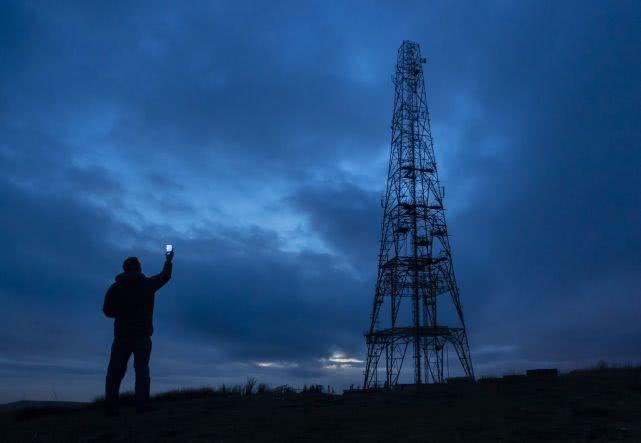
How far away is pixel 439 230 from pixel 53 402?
28.2 m

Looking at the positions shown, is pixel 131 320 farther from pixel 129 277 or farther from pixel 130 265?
pixel 130 265

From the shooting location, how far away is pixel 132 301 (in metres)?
13.2

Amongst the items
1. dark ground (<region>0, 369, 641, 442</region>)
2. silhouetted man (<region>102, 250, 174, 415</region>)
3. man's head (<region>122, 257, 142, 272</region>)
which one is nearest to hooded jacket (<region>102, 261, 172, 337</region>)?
silhouetted man (<region>102, 250, 174, 415</region>)

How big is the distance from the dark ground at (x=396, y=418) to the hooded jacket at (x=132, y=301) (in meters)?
1.96

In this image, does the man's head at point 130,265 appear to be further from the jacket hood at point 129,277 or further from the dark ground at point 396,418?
the dark ground at point 396,418

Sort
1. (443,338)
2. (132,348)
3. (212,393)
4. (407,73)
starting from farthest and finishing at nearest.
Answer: (407,73) → (443,338) → (212,393) → (132,348)

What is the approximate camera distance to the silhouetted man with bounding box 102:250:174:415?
13203mm

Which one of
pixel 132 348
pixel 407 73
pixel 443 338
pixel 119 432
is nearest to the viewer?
pixel 119 432

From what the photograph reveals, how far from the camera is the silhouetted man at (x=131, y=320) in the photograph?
520 inches

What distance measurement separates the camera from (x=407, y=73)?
45.9 m

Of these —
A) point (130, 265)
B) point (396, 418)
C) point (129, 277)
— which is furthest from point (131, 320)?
point (396, 418)

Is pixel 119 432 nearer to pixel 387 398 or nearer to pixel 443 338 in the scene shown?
pixel 387 398

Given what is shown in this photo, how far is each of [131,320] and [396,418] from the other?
6223 mm

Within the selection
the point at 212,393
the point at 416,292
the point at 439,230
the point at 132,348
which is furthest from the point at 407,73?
the point at 132,348
